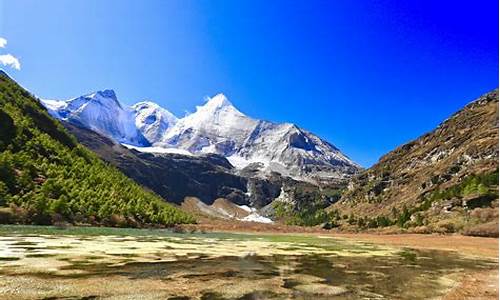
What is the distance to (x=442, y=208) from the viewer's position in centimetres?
17725

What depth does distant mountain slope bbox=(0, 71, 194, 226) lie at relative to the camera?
95.9 m

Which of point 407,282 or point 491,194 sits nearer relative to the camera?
point 407,282

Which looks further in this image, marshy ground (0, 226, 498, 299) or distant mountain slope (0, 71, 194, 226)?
distant mountain slope (0, 71, 194, 226)

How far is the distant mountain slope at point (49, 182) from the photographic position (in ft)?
315

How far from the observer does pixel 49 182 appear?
362 ft

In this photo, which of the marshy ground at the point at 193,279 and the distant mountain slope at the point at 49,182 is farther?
the distant mountain slope at the point at 49,182

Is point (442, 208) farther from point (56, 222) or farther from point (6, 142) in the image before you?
point (6, 142)

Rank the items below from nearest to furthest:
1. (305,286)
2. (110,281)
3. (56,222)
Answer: (110,281) < (305,286) < (56,222)

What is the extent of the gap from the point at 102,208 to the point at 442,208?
135267mm

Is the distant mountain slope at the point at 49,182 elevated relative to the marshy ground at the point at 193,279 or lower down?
elevated

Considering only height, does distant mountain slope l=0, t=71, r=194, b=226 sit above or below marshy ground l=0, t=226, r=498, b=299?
above

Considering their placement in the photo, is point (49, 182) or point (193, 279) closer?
point (193, 279)

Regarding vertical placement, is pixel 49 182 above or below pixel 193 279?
above

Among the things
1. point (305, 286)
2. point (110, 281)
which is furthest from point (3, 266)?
point (305, 286)
